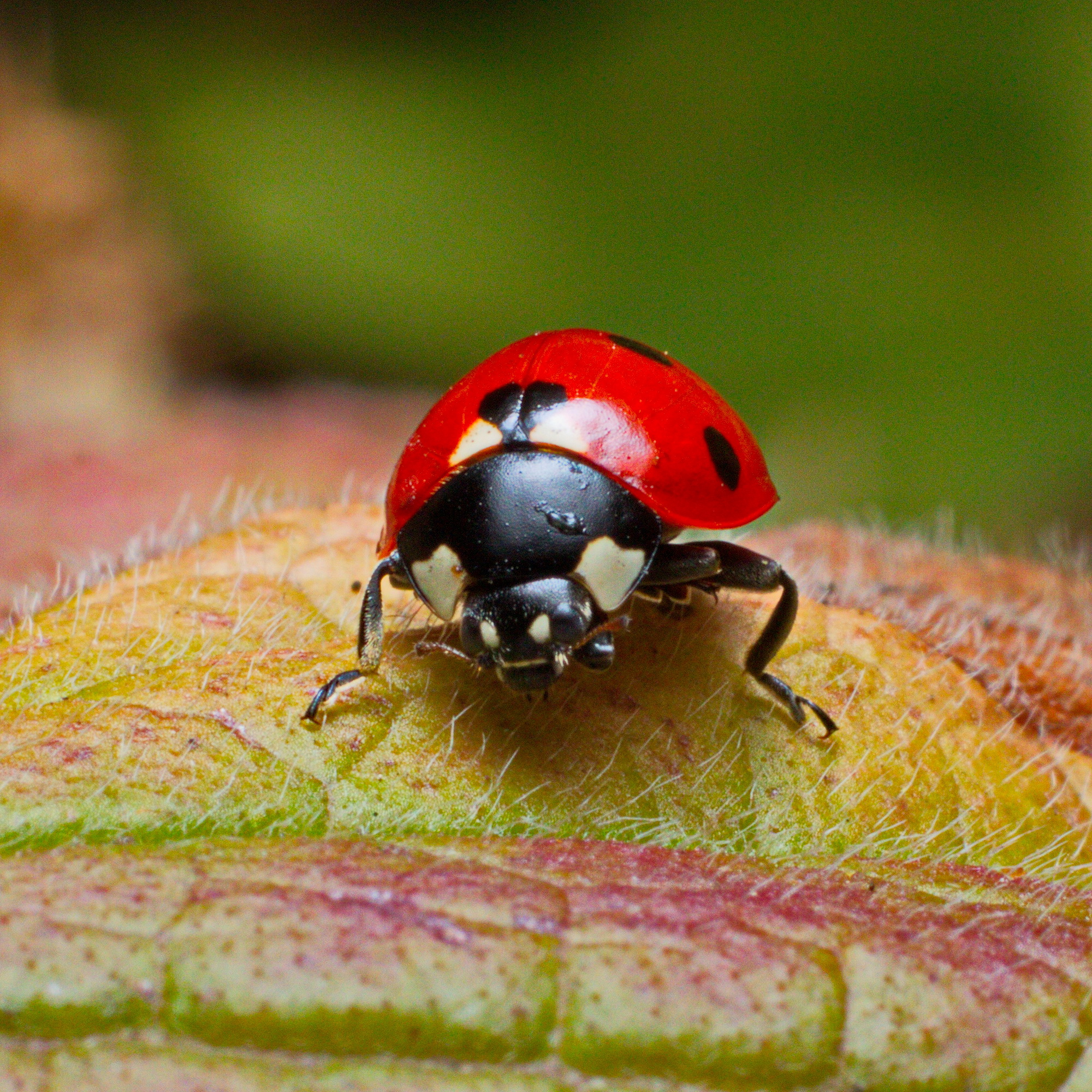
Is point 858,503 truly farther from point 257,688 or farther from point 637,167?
point 257,688

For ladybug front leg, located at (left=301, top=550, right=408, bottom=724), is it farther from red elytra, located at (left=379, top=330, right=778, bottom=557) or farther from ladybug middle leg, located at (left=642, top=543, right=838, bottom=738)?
ladybug middle leg, located at (left=642, top=543, right=838, bottom=738)

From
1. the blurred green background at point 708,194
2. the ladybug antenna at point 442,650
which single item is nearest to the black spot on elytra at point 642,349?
the ladybug antenna at point 442,650

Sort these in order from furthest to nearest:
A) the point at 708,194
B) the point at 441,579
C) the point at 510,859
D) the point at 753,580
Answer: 1. the point at 708,194
2. the point at 753,580
3. the point at 441,579
4. the point at 510,859

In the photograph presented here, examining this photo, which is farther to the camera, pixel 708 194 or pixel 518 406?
pixel 708 194

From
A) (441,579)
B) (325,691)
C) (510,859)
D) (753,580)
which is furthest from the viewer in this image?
(753,580)

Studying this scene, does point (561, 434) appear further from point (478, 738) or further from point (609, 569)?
point (478, 738)

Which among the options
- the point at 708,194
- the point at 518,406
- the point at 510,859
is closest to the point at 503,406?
the point at 518,406

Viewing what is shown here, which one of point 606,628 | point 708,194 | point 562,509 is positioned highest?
point 708,194

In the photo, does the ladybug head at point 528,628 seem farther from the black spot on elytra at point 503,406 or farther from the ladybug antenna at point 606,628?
the black spot on elytra at point 503,406
